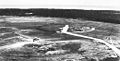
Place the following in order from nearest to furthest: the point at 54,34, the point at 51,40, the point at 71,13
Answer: the point at 51,40 → the point at 54,34 → the point at 71,13

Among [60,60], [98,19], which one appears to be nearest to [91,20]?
[98,19]

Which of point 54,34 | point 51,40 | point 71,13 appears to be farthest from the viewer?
point 71,13

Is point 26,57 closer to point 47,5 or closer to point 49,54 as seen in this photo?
point 49,54

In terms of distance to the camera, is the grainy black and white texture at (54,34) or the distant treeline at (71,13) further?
the distant treeline at (71,13)

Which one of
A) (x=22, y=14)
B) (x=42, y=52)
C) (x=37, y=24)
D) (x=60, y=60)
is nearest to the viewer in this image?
(x=60, y=60)

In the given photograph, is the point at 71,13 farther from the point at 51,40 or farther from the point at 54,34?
the point at 51,40

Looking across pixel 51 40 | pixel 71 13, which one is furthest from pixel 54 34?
pixel 71 13

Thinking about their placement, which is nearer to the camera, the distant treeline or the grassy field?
the grassy field
